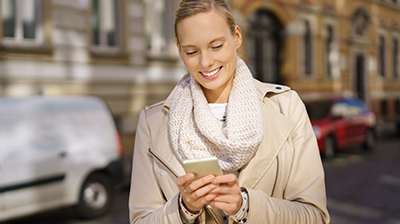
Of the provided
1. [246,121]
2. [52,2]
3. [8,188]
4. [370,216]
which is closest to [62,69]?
[52,2]

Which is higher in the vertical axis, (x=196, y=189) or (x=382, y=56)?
(x=382, y=56)

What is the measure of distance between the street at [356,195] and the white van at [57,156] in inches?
17.2

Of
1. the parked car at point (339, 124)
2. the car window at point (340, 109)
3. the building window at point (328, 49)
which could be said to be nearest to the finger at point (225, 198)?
the parked car at point (339, 124)

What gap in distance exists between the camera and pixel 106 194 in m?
6.70

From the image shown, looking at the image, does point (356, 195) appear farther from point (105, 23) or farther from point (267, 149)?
point (105, 23)

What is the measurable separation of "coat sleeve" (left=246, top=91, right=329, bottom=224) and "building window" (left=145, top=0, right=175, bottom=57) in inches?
452

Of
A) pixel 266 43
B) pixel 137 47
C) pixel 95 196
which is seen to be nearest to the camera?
pixel 95 196

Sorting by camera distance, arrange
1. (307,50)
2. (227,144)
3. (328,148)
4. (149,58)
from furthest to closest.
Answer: (307,50) < (149,58) < (328,148) < (227,144)

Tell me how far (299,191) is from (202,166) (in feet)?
1.92

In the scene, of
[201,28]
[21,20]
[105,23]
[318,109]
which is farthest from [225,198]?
[105,23]

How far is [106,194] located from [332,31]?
1731cm

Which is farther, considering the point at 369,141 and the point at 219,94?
the point at 369,141

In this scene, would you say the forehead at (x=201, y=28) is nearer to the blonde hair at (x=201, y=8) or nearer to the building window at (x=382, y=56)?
the blonde hair at (x=201, y=8)

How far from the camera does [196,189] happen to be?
60.9 inches
